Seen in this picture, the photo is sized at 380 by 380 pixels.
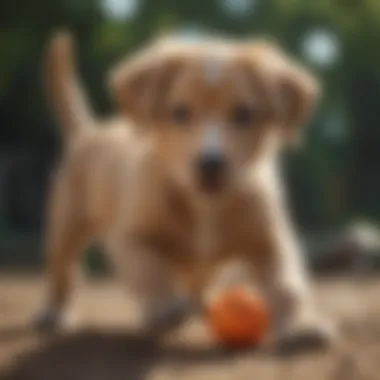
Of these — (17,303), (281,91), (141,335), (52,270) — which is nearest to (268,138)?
(281,91)

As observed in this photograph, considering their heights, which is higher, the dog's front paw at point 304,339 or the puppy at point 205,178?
the puppy at point 205,178

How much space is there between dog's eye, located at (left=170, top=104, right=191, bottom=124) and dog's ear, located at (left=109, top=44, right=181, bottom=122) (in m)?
0.07

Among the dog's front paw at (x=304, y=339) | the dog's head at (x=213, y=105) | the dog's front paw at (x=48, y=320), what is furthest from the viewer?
the dog's front paw at (x=48, y=320)

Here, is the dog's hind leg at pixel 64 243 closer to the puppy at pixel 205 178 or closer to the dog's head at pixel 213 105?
the puppy at pixel 205 178

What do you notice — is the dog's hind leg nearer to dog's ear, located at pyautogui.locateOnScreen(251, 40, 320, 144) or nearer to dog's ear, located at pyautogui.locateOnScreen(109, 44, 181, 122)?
dog's ear, located at pyautogui.locateOnScreen(109, 44, 181, 122)

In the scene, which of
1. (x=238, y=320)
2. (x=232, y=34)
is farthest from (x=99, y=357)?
(x=232, y=34)

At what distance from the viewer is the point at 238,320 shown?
1.90 meters

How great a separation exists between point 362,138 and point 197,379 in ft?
11.5

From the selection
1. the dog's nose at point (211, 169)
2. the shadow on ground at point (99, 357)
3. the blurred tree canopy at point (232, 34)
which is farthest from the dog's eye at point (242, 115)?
the blurred tree canopy at point (232, 34)

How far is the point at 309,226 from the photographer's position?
15.6 feet

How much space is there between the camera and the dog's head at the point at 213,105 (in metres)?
1.96

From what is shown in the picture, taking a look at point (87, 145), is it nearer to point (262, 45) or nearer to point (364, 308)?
point (262, 45)

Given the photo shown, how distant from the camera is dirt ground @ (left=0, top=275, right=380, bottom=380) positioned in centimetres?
160

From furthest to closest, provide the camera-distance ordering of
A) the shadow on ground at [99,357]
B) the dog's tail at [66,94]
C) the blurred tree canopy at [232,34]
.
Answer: the blurred tree canopy at [232,34] → the dog's tail at [66,94] → the shadow on ground at [99,357]
